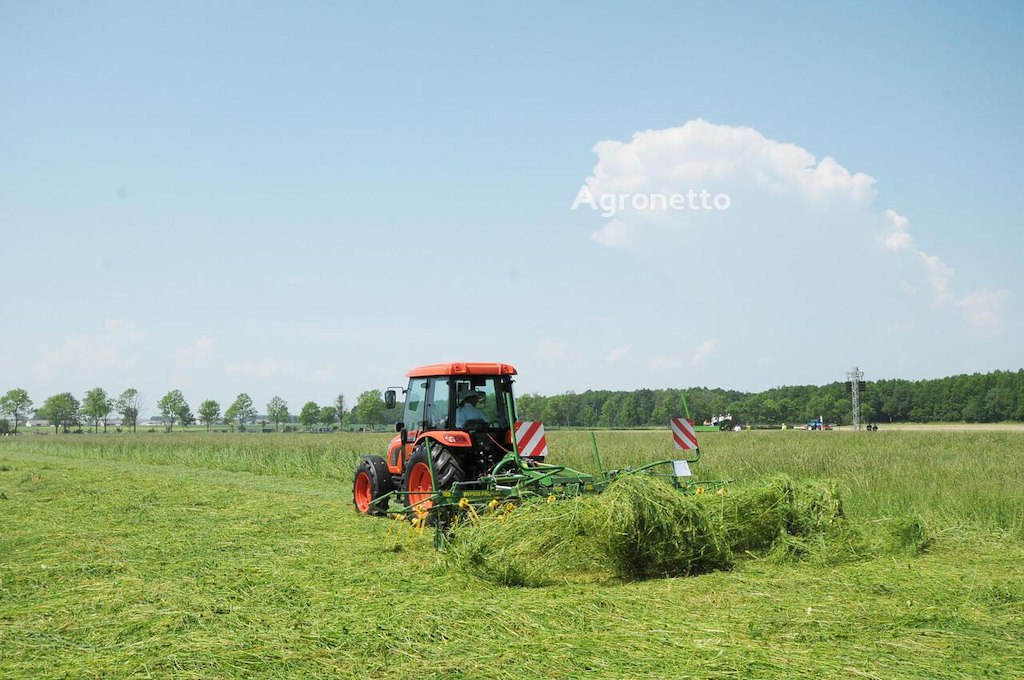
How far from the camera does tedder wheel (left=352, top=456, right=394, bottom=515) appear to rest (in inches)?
419

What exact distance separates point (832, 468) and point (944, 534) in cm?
591

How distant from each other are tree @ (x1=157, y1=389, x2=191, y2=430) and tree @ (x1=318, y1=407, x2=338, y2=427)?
18277 millimetres

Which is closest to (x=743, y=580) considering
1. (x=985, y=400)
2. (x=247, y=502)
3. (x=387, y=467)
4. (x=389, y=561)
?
(x=389, y=561)

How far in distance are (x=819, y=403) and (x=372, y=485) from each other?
322 feet

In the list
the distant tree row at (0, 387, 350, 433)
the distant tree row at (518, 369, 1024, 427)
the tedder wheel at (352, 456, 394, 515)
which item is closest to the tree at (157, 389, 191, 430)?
the distant tree row at (0, 387, 350, 433)

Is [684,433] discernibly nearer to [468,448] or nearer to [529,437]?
[529,437]

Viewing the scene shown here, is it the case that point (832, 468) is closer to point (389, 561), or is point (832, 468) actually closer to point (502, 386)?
point (502, 386)

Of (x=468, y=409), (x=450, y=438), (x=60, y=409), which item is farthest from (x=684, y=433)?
(x=60, y=409)

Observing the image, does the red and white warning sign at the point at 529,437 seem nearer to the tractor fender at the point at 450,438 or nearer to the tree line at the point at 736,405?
the tractor fender at the point at 450,438

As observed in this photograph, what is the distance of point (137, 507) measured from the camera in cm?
1084

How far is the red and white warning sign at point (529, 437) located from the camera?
31.0 ft

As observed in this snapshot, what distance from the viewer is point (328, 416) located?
4456 inches

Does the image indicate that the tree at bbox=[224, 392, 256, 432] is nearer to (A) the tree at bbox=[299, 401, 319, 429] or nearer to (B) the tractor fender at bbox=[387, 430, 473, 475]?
(A) the tree at bbox=[299, 401, 319, 429]

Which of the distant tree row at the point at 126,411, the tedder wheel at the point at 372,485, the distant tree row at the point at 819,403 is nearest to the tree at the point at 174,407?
the distant tree row at the point at 126,411
